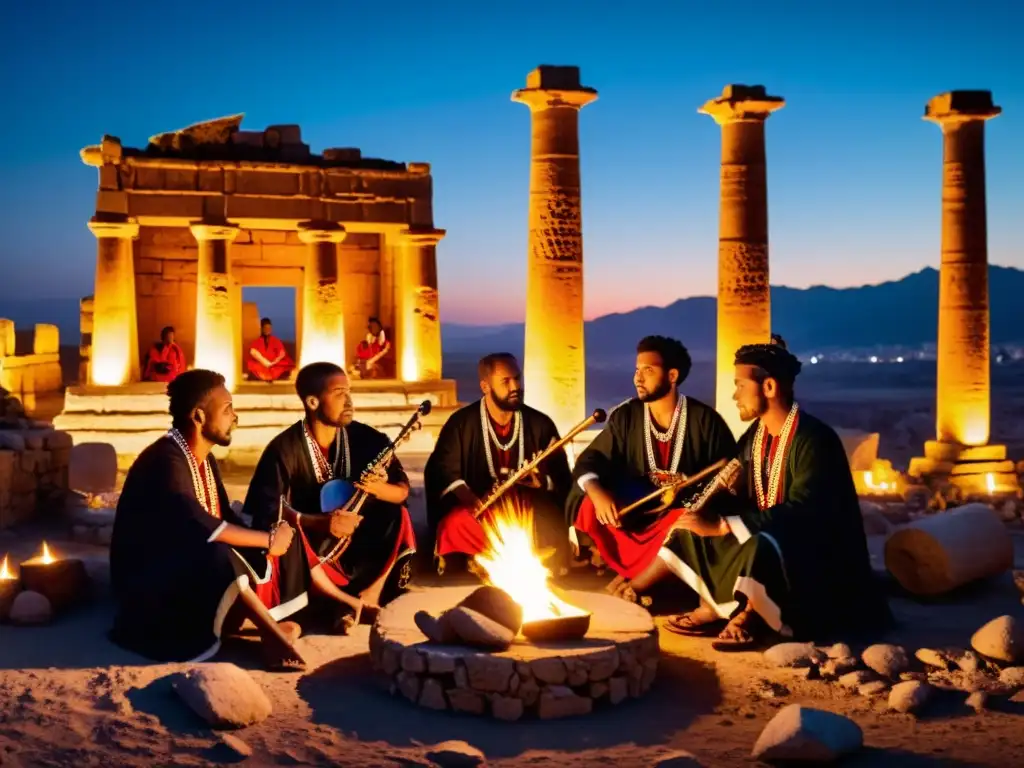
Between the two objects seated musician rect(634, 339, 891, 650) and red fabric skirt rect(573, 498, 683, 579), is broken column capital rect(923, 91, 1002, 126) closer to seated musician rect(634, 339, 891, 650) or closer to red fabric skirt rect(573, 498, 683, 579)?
seated musician rect(634, 339, 891, 650)

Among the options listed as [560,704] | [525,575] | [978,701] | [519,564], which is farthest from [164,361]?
[978,701]

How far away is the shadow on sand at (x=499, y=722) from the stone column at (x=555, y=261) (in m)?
9.43

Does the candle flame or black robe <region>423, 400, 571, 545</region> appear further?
black robe <region>423, 400, 571, 545</region>

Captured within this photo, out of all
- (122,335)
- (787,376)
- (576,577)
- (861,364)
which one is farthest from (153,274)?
(861,364)

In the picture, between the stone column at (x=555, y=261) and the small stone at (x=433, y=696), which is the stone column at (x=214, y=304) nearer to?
the stone column at (x=555, y=261)

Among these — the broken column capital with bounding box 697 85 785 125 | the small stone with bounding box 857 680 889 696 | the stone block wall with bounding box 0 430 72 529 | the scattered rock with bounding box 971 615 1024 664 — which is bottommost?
the small stone with bounding box 857 680 889 696

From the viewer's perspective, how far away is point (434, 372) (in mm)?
20828

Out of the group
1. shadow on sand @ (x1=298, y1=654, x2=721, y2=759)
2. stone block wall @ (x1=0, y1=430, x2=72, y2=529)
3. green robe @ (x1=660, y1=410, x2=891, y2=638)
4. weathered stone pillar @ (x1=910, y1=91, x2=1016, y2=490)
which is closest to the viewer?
shadow on sand @ (x1=298, y1=654, x2=721, y2=759)

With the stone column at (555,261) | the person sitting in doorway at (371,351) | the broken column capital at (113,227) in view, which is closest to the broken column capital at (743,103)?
the stone column at (555,261)

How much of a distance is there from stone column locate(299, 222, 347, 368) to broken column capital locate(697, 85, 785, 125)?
6.02 metres

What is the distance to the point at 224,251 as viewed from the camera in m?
19.5

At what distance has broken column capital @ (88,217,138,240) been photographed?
62.9ft

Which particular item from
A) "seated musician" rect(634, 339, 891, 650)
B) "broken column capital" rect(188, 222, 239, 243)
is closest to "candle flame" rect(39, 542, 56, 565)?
"seated musician" rect(634, 339, 891, 650)

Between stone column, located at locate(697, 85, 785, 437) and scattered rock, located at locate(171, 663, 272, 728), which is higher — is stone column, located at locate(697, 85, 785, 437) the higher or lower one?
the higher one
